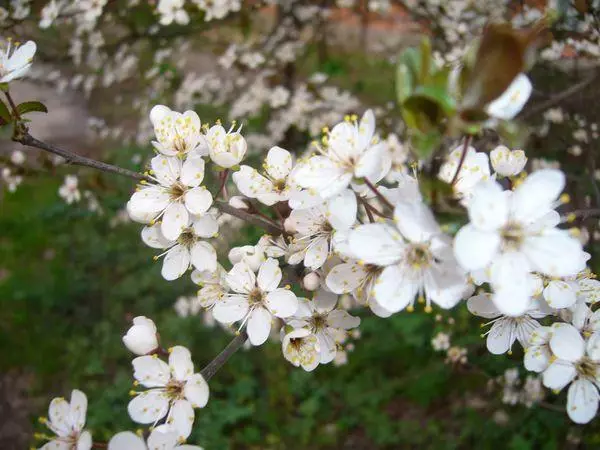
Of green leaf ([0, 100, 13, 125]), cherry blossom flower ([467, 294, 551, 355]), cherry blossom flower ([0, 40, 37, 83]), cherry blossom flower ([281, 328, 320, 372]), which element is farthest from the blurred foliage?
green leaf ([0, 100, 13, 125])

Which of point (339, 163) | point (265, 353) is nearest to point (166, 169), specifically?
point (339, 163)

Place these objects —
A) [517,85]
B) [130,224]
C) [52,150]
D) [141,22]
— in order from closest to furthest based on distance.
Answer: [517,85], [52,150], [141,22], [130,224]

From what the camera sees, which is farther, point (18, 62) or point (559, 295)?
point (18, 62)

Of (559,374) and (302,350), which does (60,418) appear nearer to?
(302,350)

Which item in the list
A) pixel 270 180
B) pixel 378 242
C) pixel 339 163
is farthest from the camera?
pixel 270 180

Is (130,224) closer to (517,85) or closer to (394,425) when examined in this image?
(394,425)

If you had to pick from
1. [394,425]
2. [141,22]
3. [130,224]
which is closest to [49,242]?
[130,224]
